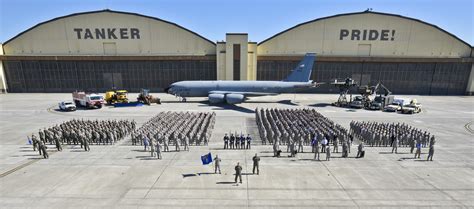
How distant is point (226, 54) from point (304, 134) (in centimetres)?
3900

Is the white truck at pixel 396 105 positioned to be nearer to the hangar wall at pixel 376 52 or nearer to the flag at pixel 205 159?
the hangar wall at pixel 376 52

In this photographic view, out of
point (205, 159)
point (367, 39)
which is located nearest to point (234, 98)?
point (205, 159)

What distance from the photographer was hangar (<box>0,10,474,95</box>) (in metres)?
57.3

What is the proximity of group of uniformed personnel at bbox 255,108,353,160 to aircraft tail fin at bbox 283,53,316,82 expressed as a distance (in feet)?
56.8

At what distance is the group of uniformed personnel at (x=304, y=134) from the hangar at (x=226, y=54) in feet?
105

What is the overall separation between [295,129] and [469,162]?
42.3 ft

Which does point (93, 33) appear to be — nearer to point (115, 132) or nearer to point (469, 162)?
point (115, 132)

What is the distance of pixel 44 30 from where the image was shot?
2290 inches

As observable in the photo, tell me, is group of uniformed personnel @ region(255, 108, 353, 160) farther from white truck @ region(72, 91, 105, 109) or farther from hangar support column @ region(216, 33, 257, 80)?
hangar support column @ region(216, 33, 257, 80)

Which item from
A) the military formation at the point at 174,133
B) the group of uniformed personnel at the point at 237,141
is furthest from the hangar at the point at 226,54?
the group of uniformed personnel at the point at 237,141

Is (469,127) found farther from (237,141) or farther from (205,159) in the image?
(205,159)

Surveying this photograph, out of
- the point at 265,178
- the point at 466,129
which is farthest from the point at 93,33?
the point at 466,129

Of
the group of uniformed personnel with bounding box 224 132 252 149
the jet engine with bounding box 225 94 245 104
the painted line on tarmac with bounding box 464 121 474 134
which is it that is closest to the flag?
the group of uniformed personnel with bounding box 224 132 252 149

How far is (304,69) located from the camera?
44281 mm
